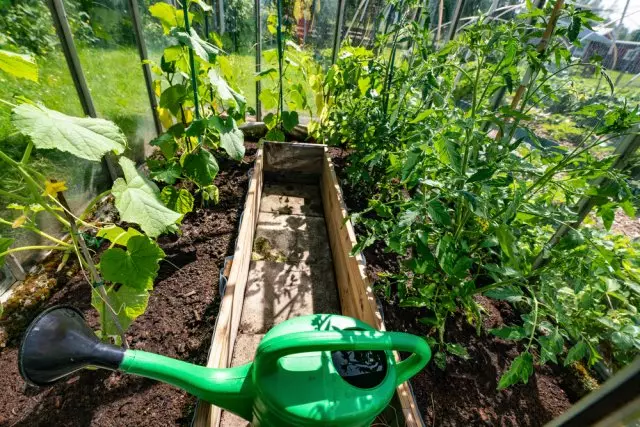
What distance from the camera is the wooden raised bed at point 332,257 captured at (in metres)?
1.00

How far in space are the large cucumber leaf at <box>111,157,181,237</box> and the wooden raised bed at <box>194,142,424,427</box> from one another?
18.7 inches

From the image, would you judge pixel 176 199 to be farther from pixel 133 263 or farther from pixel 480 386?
pixel 480 386

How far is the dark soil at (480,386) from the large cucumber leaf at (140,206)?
95 cm

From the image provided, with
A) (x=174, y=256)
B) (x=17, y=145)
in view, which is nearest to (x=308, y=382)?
(x=174, y=256)

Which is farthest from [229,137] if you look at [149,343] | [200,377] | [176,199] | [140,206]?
[200,377]

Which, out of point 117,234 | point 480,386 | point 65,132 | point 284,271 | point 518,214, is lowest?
point 284,271

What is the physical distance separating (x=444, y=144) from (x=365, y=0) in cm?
282

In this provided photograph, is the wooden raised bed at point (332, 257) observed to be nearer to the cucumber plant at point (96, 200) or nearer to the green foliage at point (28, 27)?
the cucumber plant at point (96, 200)

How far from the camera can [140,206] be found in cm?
84

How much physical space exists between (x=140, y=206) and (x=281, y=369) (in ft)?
1.89

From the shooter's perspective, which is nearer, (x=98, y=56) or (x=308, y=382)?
(x=308, y=382)

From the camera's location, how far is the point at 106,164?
69.6 inches

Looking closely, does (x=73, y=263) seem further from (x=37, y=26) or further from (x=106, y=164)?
(x=37, y=26)

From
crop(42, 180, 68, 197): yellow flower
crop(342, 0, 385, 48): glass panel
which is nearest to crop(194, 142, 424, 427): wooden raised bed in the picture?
crop(42, 180, 68, 197): yellow flower
